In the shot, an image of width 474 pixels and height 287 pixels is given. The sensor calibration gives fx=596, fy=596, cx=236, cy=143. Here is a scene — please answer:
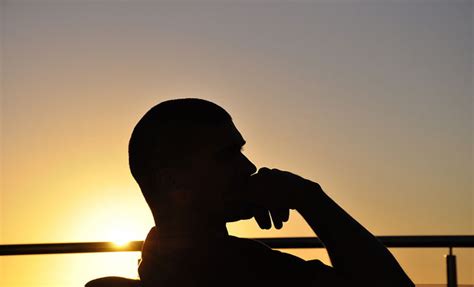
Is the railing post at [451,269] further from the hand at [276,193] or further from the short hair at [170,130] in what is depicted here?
the short hair at [170,130]

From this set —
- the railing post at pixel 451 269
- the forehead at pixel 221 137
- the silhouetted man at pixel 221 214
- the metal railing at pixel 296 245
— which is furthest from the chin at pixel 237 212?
the railing post at pixel 451 269

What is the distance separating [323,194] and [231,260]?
0.21 metres

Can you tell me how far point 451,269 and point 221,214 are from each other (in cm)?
146

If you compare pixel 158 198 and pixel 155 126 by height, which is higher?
pixel 155 126

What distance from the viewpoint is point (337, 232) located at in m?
1.04

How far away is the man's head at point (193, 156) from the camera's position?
99 cm

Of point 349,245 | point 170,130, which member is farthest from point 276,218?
point 170,130

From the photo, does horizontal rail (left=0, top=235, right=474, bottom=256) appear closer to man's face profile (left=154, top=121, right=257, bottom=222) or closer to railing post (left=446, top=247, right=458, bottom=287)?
railing post (left=446, top=247, right=458, bottom=287)

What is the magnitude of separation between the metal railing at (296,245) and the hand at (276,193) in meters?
1.01

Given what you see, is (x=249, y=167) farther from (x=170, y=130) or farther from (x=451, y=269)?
(x=451, y=269)

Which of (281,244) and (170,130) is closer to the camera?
(170,130)

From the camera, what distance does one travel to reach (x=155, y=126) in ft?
3.42

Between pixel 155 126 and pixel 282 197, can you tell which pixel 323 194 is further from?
pixel 155 126

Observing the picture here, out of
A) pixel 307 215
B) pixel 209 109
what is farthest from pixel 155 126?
pixel 307 215
